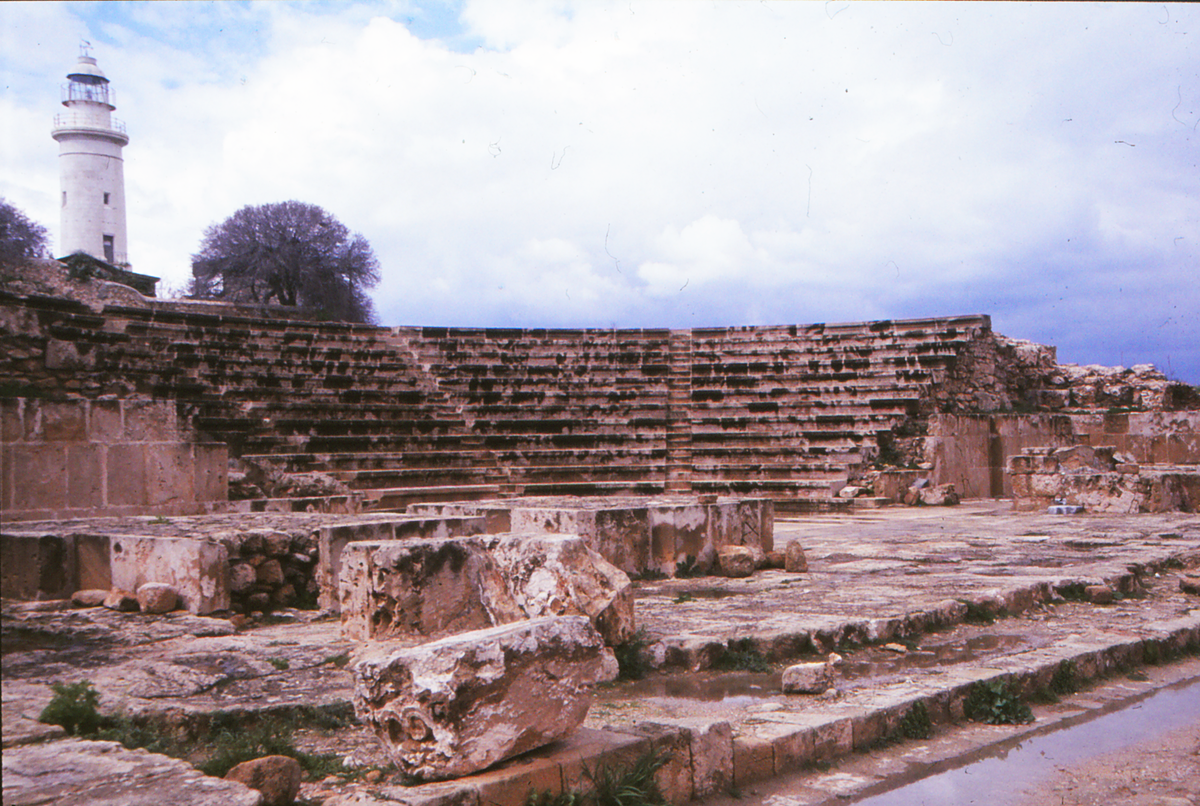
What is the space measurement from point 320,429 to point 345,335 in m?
Answer: 3.39

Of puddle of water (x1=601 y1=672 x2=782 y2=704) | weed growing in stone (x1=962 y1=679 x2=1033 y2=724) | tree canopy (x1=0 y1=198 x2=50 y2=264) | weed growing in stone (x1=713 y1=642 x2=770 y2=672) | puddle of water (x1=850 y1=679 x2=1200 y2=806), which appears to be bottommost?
puddle of water (x1=850 y1=679 x2=1200 y2=806)

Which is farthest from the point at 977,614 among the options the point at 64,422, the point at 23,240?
the point at 23,240

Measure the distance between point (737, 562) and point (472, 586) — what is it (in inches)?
126

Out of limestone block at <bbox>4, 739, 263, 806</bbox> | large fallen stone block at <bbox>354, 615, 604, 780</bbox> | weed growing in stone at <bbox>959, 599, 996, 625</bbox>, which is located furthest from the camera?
weed growing in stone at <bbox>959, 599, 996, 625</bbox>

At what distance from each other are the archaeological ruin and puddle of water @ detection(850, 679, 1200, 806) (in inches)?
7.6

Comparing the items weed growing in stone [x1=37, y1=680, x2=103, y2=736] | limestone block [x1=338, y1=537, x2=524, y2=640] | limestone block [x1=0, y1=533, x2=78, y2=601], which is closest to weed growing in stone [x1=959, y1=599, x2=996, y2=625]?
limestone block [x1=338, y1=537, x2=524, y2=640]

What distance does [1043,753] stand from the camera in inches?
144

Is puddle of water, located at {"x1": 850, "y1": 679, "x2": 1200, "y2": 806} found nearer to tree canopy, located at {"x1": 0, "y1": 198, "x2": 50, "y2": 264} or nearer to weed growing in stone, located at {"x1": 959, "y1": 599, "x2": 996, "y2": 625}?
weed growing in stone, located at {"x1": 959, "y1": 599, "x2": 996, "y2": 625}

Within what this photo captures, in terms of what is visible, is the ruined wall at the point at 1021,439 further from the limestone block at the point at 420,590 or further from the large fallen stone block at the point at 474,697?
the large fallen stone block at the point at 474,697

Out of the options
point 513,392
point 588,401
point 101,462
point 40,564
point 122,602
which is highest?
point 513,392

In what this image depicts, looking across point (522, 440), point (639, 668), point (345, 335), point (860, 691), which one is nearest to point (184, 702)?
point (639, 668)

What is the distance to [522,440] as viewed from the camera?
50.9ft

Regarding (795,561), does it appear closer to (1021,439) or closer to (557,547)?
(557,547)

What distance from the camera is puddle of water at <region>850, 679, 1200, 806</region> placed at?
10.5 feet
